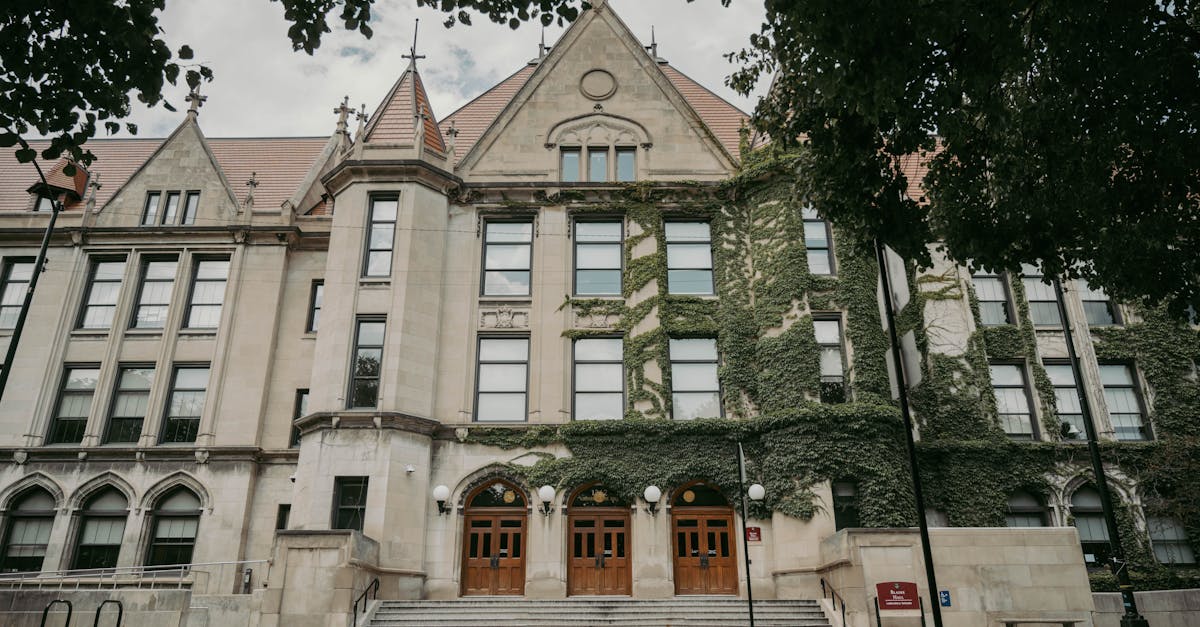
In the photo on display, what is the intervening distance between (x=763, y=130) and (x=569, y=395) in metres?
12.2

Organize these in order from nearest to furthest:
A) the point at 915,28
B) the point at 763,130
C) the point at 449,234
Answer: the point at 915,28 → the point at 763,130 → the point at 449,234

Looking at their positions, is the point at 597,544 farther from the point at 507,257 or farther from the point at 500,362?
the point at 507,257

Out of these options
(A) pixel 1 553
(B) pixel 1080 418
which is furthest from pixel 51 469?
(B) pixel 1080 418

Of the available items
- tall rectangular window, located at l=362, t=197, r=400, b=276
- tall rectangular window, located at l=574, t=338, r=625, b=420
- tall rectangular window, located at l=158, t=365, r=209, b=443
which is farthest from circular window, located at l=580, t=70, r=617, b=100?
tall rectangular window, located at l=158, t=365, r=209, b=443

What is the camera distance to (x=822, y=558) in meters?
21.2

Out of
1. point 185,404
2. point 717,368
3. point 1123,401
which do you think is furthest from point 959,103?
point 185,404

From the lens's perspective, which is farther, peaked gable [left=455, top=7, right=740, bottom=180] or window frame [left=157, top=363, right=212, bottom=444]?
peaked gable [left=455, top=7, right=740, bottom=180]

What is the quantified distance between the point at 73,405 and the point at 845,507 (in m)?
25.0

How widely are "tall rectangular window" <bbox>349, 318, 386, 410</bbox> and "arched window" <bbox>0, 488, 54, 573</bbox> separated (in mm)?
11003

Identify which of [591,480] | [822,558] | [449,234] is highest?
[449,234]

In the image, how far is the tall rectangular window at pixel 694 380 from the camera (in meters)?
24.8

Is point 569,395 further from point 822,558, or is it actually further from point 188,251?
point 188,251

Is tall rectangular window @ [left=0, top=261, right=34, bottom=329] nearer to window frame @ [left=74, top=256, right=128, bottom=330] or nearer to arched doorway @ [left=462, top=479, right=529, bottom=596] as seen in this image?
window frame @ [left=74, top=256, right=128, bottom=330]

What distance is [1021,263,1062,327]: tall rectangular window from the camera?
2741cm
